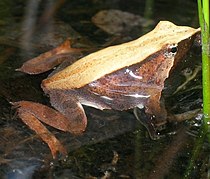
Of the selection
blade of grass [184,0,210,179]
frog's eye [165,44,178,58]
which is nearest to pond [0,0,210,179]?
blade of grass [184,0,210,179]

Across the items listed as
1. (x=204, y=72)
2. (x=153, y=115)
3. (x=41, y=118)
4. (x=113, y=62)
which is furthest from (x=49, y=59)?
(x=204, y=72)

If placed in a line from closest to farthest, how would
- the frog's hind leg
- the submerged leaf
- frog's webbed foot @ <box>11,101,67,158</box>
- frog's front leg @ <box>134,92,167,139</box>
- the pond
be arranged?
the pond → frog's webbed foot @ <box>11,101,67,158</box> → the frog's hind leg → frog's front leg @ <box>134,92,167,139</box> → the submerged leaf

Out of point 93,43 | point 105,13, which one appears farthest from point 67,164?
point 105,13

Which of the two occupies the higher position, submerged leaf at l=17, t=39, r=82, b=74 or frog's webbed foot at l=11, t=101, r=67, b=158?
submerged leaf at l=17, t=39, r=82, b=74

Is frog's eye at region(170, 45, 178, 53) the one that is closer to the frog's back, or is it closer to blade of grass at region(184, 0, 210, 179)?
the frog's back

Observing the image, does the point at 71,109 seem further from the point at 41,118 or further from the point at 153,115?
the point at 153,115

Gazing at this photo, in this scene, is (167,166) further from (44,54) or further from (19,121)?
→ (44,54)

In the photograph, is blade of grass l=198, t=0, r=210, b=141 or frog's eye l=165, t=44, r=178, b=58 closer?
blade of grass l=198, t=0, r=210, b=141
